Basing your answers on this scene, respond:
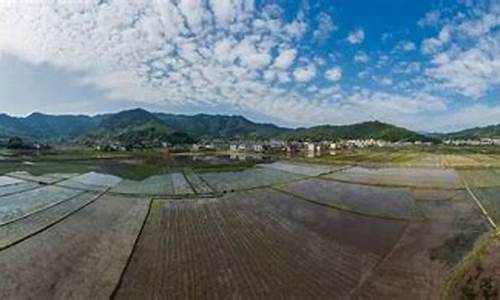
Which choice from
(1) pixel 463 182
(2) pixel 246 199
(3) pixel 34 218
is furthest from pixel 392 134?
(3) pixel 34 218

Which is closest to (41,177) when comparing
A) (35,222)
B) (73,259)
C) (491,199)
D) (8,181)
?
(8,181)

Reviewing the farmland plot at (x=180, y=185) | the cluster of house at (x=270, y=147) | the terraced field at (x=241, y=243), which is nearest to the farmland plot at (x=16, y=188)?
the terraced field at (x=241, y=243)

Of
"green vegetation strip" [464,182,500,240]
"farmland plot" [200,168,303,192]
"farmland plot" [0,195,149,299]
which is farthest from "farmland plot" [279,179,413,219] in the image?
"farmland plot" [0,195,149,299]

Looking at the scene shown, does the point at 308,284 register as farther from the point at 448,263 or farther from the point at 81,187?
the point at 81,187

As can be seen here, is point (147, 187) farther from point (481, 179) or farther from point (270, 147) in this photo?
point (270, 147)

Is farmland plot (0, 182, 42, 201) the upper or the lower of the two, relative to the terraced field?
upper

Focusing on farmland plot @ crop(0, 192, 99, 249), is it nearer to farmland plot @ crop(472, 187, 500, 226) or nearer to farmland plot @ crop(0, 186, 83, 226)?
farmland plot @ crop(0, 186, 83, 226)

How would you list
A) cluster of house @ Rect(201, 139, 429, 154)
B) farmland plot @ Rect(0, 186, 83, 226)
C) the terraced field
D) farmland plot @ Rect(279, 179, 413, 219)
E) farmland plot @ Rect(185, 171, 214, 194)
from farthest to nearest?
1. cluster of house @ Rect(201, 139, 429, 154)
2. farmland plot @ Rect(185, 171, 214, 194)
3. farmland plot @ Rect(279, 179, 413, 219)
4. farmland plot @ Rect(0, 186, 83, 226)
5. the terraced field
